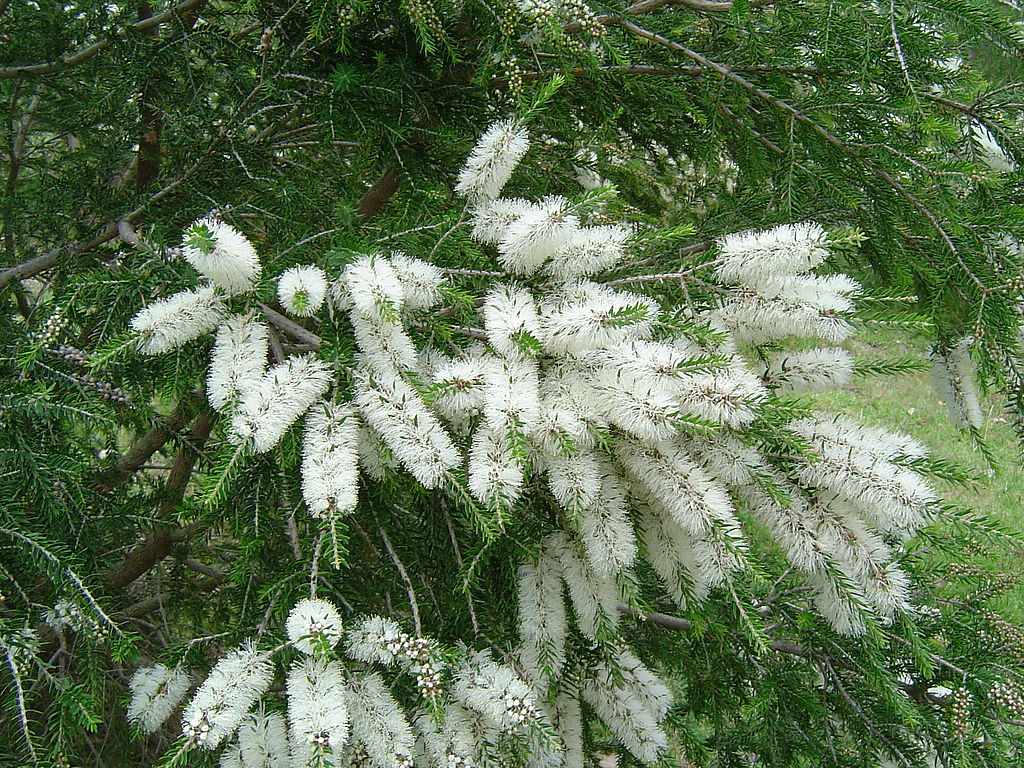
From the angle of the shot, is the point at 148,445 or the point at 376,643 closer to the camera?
the point at 376,643

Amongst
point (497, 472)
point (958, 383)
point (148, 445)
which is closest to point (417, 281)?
point (497, 472)

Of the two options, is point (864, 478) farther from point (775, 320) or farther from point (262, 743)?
point (262, 743)

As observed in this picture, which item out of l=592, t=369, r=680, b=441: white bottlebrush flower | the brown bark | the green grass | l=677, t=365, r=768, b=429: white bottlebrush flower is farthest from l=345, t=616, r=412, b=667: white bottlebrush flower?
the green grass

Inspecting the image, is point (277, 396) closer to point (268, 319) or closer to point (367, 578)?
point (268, 319)

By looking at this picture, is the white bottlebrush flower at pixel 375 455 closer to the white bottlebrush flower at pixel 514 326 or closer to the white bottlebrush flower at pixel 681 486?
the white bottlebrush flower at pixel 514 326

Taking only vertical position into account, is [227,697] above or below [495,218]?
below

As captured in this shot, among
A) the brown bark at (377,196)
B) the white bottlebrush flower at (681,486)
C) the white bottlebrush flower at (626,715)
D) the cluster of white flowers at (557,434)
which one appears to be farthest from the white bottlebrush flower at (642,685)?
the brown bark at (377,196)
